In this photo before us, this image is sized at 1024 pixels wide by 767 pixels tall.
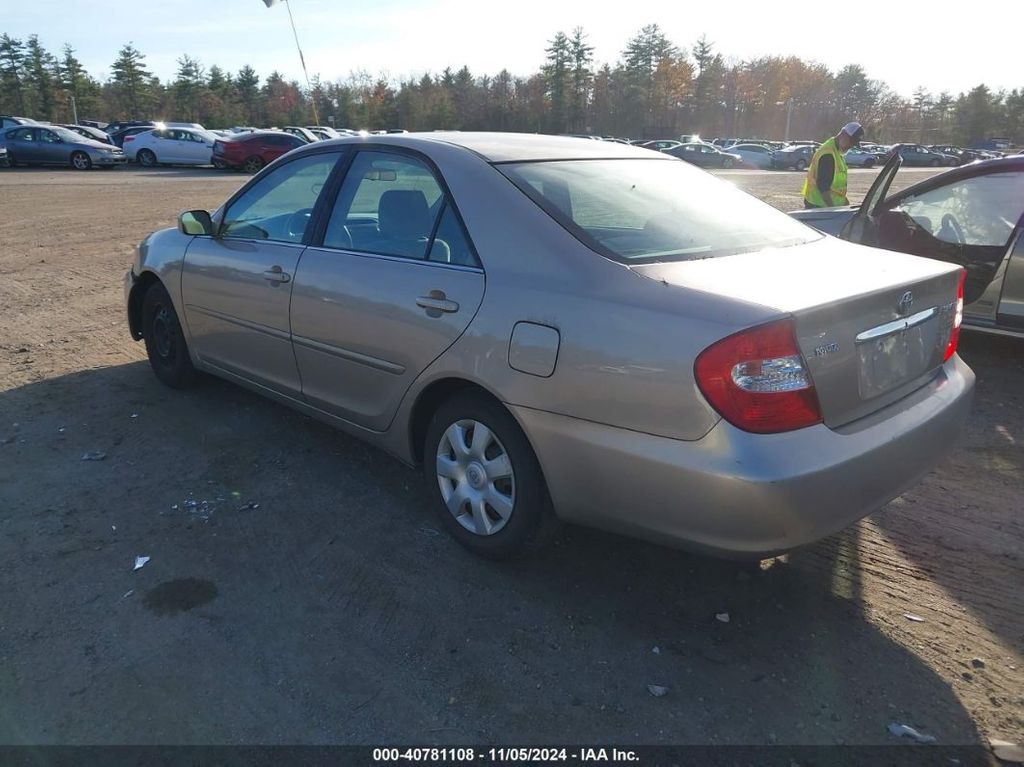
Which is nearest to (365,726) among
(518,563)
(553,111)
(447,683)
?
(447,683)

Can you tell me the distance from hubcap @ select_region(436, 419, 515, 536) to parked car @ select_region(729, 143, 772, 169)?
4790cm

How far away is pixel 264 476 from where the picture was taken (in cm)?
397

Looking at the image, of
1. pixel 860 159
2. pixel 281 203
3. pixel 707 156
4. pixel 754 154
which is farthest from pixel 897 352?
pixel 860 159

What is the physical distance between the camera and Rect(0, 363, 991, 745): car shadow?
234 centimetres

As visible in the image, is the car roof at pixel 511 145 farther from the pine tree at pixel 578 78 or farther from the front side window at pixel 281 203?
the pine tree at pixel 578 78

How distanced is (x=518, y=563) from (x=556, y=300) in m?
1.15

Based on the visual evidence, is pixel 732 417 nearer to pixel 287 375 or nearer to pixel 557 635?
pixel 557 635

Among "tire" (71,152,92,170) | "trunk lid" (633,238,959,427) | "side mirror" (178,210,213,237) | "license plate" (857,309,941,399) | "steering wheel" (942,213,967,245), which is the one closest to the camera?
"trunk lid" (633,238,959,427)

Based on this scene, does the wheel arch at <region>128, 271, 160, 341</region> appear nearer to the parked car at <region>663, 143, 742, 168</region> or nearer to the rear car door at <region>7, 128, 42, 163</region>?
the rear car door at <region>7, 128, 42, 163</region>

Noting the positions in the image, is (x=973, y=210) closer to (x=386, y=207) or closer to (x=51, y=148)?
(x=386, y=207)

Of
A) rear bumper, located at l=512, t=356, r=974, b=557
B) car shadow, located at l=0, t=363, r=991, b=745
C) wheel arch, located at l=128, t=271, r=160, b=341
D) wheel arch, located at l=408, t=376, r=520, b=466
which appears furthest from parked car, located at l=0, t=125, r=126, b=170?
rear bumper, located at l=512, t=356, r=974, b=557

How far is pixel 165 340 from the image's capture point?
5145mm

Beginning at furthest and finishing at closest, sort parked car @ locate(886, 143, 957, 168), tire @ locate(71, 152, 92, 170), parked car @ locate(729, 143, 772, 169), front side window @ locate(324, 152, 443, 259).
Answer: parked car @ locate(886, 143, 957, 168) < parked car @ locate(729, 143, 772, 169) < tire @ locate(71, 152, 92, 170) < front side window @ locate(324, 152, 443, 259)

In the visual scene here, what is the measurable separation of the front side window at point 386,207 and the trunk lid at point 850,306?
113 centimetres
